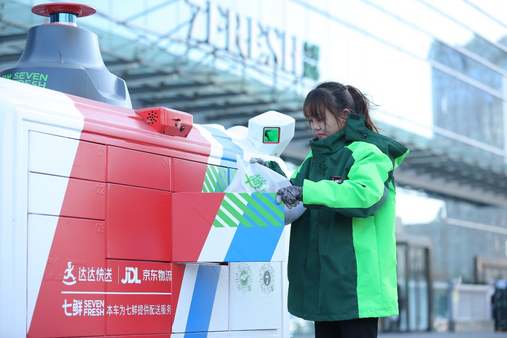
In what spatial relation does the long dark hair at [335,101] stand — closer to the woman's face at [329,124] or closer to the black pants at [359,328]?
the woman's face at [329,124]

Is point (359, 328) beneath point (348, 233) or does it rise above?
beneath

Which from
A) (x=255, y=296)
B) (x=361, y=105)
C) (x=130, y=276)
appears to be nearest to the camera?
(x=130, y=276)

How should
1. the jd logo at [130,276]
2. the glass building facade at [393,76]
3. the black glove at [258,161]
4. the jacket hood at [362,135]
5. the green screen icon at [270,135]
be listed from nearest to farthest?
the jd logo at [130,276] < the jacket hood at [362,135] < the black glove at [258,161] < the green screen icon at [270,135] < the glass building facade at [393,76]

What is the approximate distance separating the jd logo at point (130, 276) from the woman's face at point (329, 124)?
0.99m

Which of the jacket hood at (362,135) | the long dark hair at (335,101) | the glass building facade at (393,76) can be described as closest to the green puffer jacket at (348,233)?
the jacket hood at (362,135)

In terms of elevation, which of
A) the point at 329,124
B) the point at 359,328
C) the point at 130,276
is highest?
the point at 329,124

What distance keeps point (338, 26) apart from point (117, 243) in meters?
16.7

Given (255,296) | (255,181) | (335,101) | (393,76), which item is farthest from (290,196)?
(393,76)

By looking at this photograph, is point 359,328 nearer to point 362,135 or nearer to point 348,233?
point 348,233

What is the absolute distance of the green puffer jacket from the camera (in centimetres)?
282

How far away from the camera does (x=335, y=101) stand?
10.2 ft

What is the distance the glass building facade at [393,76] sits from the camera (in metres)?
12.3

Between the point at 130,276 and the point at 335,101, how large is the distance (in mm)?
1125

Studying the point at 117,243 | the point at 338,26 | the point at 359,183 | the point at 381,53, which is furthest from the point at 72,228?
the point at 381,53
